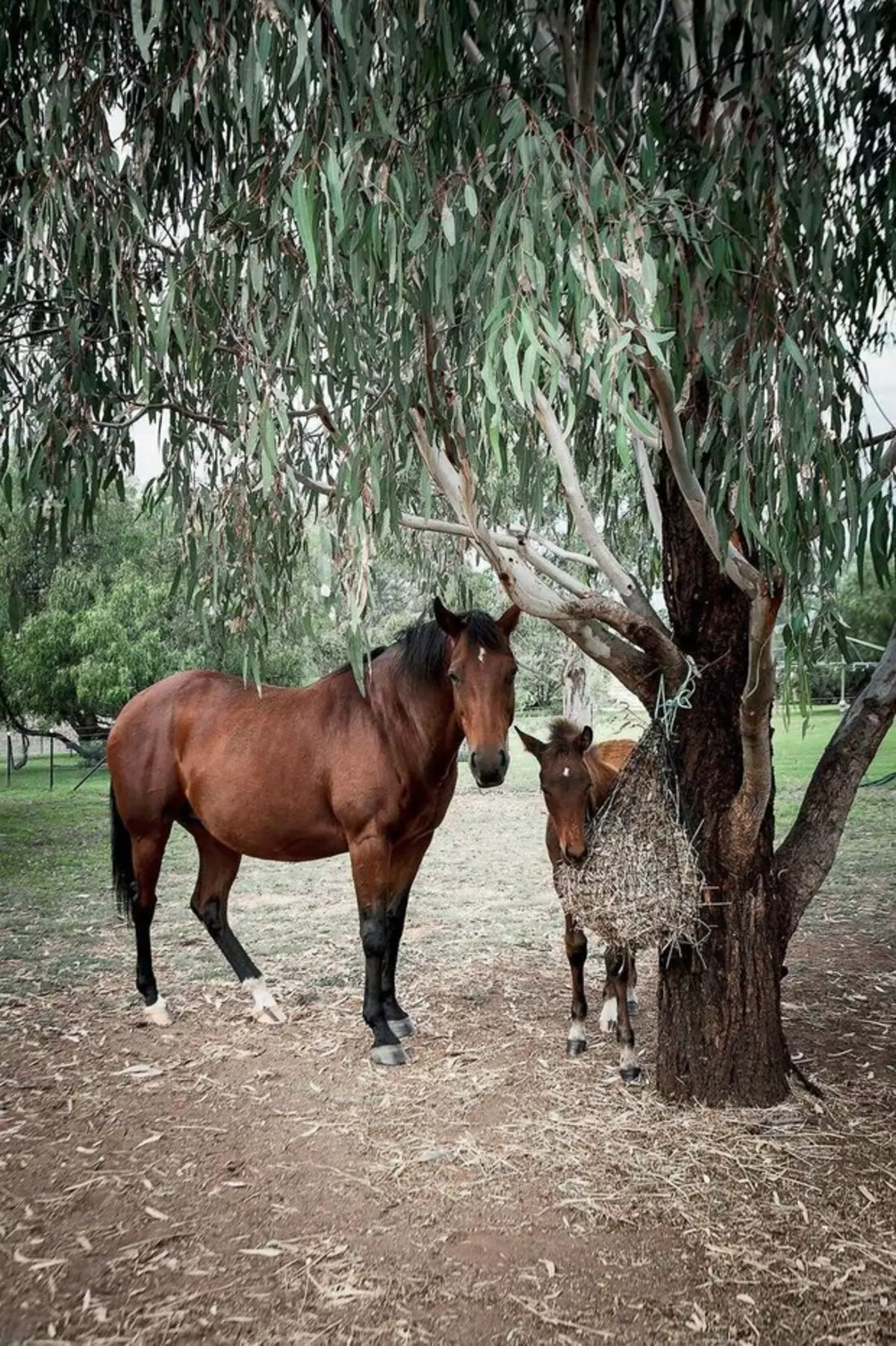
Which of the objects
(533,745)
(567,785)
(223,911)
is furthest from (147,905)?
(567,785)

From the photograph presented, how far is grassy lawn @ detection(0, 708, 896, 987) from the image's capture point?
6.11m

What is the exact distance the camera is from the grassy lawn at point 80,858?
6109mm

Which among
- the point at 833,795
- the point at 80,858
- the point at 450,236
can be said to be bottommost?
the point at 80,858

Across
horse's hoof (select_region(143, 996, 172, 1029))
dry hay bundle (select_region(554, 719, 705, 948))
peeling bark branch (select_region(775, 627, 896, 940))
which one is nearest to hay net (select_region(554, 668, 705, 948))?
dry hay bundle (select_region(554, 719, 705, 948))

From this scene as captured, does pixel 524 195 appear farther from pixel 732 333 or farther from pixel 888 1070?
pixel 888 1070

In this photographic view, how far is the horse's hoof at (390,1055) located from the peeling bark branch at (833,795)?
5.08ft

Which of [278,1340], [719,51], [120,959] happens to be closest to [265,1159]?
[278,1340]

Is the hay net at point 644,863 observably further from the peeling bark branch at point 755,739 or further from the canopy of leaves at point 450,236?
the canopy of leaves at point 450,236

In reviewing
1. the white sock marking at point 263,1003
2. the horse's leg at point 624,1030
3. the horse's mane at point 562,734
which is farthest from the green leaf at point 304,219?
the white sock marking at point 263,1003

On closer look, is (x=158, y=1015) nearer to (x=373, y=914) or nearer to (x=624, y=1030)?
(x=373, y=914)

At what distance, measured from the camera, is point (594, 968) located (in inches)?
218

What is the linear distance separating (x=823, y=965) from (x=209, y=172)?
4.59 metres

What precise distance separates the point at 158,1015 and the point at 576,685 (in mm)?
8306

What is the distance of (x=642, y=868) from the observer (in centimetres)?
346
